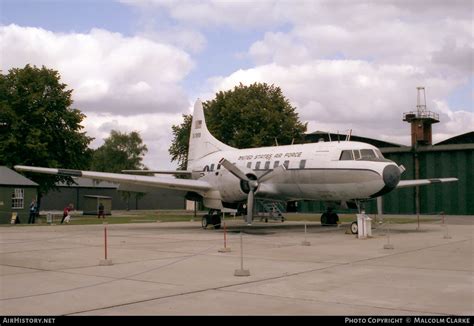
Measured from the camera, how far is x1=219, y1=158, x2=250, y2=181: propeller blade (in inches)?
928

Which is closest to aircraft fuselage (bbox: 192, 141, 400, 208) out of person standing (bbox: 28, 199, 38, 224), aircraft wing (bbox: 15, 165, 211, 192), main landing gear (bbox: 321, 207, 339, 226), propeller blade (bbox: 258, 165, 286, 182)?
propeller blade (bbox: 258, 165, 286, 182)

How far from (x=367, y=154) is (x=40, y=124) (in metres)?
29.6

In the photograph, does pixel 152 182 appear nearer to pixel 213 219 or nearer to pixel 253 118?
pixel 213 219

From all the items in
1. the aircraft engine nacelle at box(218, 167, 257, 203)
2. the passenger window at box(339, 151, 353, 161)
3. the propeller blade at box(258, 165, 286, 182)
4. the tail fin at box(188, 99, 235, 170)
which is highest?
the tail fin at box(188, 99, 235, 170)

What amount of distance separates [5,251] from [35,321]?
34.0ft

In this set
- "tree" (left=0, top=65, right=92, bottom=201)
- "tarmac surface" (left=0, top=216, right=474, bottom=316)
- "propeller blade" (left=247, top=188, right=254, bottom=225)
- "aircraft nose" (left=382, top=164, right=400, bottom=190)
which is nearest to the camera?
"tarmac surface" (left=0, top=216, right=474, bottom=316)

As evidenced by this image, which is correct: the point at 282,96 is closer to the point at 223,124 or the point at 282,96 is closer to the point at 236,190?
the point at 223,124

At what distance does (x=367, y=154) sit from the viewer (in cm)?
2244

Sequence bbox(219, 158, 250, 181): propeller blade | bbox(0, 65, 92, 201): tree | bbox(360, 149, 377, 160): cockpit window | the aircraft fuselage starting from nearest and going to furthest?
the aircraft fuselage, bbox(360, 149, 377, 160): cockpit window, bbox(219, 158, 250, 181): propeller blade, bbox(0, 65, 92, 201): tree

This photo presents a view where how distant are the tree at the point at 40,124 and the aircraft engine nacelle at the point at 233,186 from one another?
2134 centimetres

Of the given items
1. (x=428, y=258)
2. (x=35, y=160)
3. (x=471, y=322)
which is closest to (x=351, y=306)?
(x=471, y=322)

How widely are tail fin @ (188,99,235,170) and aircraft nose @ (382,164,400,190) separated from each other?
462 inches

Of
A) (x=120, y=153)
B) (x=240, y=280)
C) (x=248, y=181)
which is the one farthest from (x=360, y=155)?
(x=120, y=153)

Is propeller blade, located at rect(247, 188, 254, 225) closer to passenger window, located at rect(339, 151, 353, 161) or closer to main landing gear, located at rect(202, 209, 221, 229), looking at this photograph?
main landing gear, located at rect(202, 209, 221, 229)
